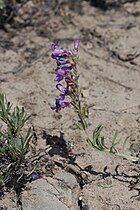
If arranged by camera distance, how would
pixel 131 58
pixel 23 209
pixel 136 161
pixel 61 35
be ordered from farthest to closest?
pixel 61 35 → pixel 131 58 → pixel 136 161 → pixel 23 209

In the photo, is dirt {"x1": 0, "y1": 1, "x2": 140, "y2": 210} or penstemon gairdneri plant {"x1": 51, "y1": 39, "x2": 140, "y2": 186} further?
dirt {"x1": 0, "y1": 1, "x2": 140, "y2": 210}

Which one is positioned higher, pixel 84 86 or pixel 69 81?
pixel 69 81

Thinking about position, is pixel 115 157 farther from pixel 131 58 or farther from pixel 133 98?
pixel 131 58

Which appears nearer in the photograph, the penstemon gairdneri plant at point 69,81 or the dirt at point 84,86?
the penstemon gairdneri plant at point 69,81

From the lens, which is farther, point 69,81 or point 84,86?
point 84,86

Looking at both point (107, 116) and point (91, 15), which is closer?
point (107, 116)

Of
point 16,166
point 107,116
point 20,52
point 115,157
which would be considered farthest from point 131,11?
point 16,166

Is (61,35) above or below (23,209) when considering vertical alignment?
above

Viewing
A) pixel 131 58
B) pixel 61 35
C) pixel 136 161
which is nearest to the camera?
pixel 136 161
